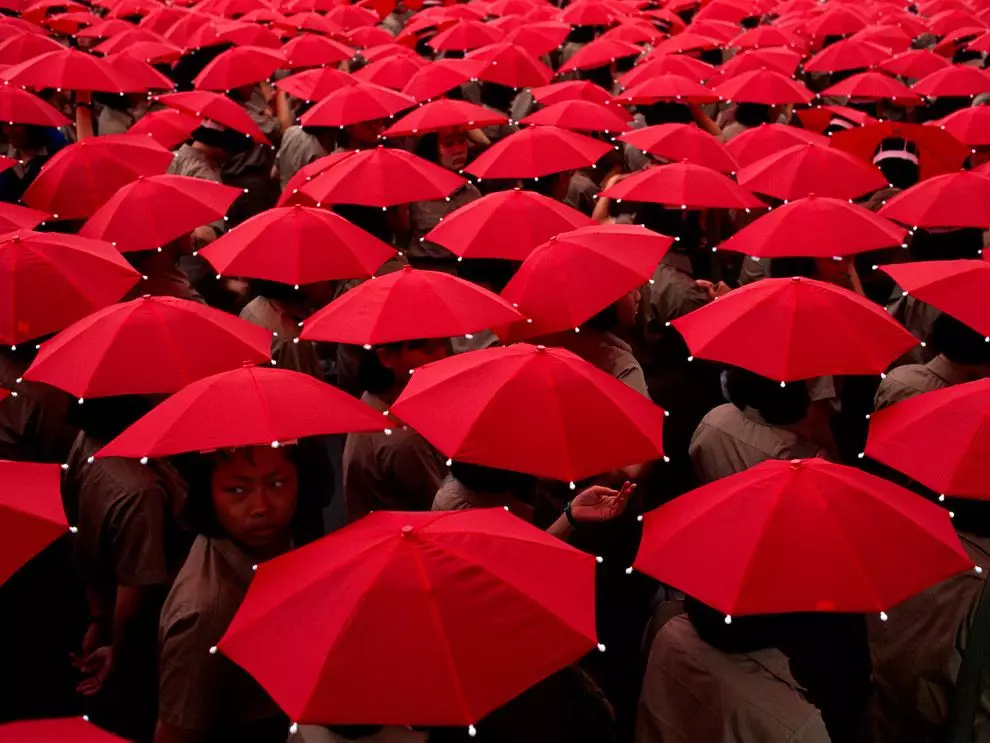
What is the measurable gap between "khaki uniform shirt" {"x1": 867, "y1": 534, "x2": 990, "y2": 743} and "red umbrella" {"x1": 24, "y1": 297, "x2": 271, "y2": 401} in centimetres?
Result: 250

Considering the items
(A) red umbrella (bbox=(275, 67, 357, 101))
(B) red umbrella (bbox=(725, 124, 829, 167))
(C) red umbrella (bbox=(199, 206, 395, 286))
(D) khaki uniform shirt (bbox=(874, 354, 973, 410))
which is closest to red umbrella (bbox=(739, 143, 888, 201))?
(B) red umbrella (bbox=(725, 124, 829, 167))

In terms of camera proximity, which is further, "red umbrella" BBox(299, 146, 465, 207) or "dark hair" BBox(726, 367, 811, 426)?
"red umbrella" BBox(299, 146, 465, 207)

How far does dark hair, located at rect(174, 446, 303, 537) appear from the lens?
3.35m

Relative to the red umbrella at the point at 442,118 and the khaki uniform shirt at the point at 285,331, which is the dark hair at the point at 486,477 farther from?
the red umbrella at the point at 442,118

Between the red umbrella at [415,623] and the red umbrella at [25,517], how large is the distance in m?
0.62

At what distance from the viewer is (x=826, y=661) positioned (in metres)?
3.33

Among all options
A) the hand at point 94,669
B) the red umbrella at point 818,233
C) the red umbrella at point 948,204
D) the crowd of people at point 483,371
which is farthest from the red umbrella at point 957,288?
the hand at point 94,669

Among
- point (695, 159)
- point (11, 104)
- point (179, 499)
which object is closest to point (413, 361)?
point (179, 499)

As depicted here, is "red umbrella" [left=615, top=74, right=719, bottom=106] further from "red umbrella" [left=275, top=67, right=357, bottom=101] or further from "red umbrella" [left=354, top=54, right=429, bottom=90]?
"red umbrella" [left=275, top=67, right=357, bottom=101]

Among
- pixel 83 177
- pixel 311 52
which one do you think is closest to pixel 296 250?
pixel 83 177

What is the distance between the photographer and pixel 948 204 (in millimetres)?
5574

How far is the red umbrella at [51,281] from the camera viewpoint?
14.6 feet

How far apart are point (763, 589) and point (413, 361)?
82.1 inches

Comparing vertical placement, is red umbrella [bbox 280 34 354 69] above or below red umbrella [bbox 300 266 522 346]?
above
